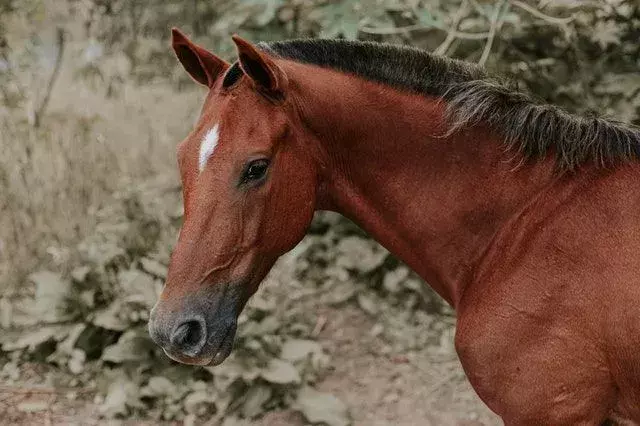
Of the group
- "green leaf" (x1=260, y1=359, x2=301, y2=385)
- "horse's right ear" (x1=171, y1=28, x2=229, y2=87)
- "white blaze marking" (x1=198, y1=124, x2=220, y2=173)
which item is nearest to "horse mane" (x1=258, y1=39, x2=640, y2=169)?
"horse's right ear" (x1=171, y1=28, x2=229, y2=87)

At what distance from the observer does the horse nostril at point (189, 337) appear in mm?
2123

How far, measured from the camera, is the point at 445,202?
7.70 feet

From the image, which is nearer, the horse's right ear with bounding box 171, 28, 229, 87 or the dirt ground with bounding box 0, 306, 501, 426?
the horse's right ear with bounding box 171, 28, 229, 87

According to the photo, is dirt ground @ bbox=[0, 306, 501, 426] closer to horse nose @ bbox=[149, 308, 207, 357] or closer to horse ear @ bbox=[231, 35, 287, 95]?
horse nose @ bbox=[149, 308, 207, 357]

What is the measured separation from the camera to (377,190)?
7.86 ft

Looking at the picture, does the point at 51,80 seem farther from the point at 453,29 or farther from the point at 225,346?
the point at 225,346

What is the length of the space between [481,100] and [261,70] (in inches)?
28.2

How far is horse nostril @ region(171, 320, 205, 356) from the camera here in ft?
6.97

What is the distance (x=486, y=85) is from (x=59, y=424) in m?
2.89

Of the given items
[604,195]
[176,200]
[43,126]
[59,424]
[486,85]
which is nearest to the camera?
[604,195]

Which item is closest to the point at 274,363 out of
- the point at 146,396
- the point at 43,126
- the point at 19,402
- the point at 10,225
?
the point at 146,396

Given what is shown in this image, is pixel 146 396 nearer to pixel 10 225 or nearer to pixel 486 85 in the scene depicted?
pixel 10 225

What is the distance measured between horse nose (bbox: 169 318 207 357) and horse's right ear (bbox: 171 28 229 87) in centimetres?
80

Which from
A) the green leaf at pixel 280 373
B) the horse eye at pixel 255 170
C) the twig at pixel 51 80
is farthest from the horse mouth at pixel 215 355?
the twig at pixel 51 80
